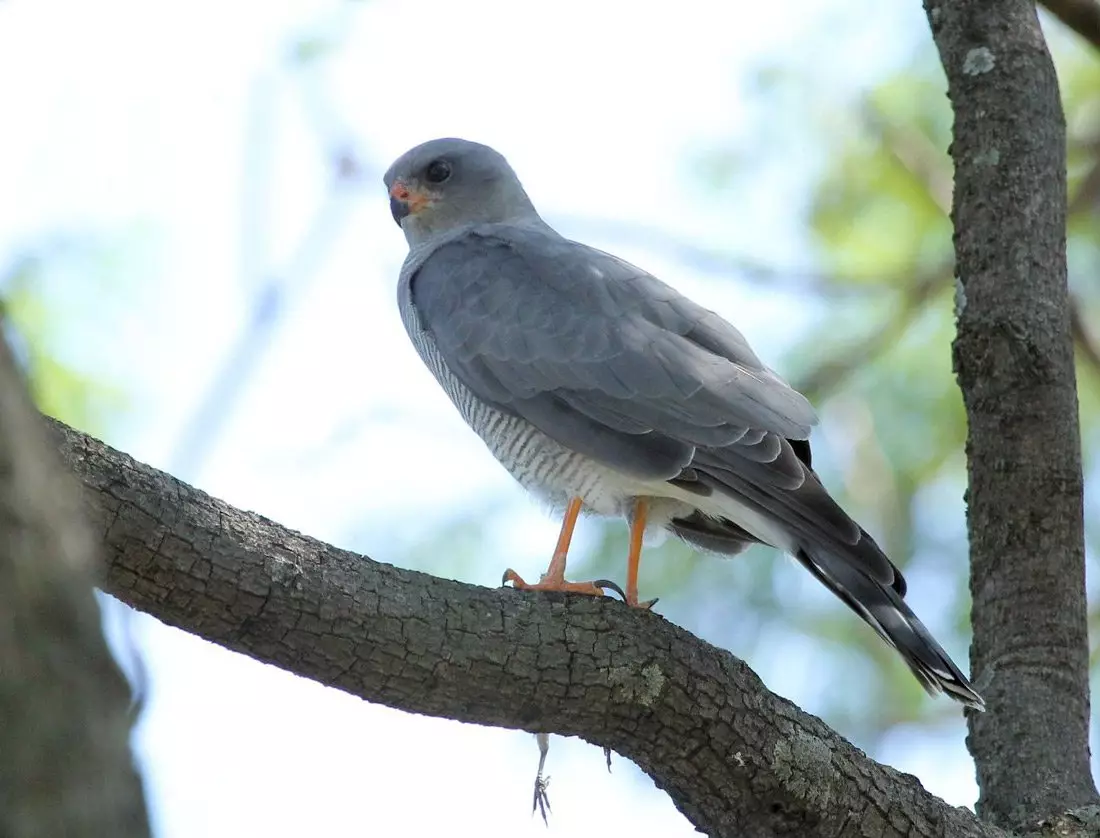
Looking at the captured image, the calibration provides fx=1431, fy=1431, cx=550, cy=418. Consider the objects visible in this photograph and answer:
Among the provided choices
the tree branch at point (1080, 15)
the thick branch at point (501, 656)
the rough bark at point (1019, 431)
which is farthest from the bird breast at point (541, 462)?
the tree branch at point (1080, 15)

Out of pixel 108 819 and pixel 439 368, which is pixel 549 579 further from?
pixel 108 819

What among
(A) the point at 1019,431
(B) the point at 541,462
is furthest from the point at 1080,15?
(B) the point at 541,462

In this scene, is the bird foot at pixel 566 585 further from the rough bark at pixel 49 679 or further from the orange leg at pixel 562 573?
the rough bark at pixel 49 679

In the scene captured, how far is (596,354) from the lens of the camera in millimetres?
5121

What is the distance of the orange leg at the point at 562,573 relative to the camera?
4461 mm

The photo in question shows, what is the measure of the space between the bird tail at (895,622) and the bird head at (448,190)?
2.82 m

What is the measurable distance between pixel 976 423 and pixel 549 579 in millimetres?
1711

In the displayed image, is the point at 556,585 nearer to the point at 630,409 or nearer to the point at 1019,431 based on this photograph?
the point at 630,409

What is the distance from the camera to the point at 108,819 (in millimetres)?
1344

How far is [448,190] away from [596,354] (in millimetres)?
1809

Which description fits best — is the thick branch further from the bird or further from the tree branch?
the tree branch

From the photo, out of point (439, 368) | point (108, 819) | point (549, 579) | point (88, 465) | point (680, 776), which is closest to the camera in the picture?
point (108, 819)

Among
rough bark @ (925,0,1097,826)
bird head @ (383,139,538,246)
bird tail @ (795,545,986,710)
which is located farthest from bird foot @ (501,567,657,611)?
bird head @ (383,139,538,246)

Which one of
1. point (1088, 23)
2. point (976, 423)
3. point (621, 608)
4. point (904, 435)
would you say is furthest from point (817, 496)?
point (904, 435)
